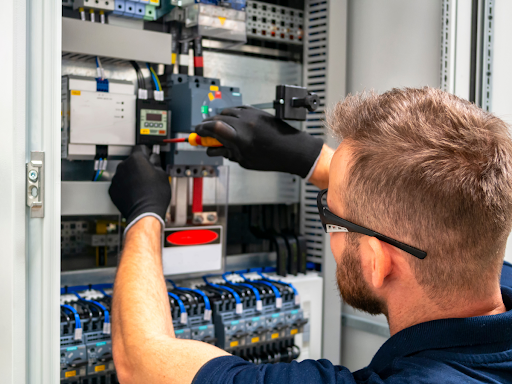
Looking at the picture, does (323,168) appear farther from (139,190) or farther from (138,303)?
(138,303)

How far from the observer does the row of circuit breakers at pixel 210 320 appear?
63.6 inches

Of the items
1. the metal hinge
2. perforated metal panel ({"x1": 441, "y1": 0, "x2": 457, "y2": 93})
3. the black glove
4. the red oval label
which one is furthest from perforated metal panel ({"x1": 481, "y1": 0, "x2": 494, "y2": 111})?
the metal hinge

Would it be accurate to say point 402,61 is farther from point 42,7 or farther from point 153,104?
point 42,7

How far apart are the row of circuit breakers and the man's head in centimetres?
95

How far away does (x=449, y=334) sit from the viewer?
0.91 metres

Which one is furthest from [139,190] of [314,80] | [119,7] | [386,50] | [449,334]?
[386,50]

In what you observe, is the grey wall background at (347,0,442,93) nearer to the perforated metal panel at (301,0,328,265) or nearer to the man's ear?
the perforated metal panel at (301,0,328,265)

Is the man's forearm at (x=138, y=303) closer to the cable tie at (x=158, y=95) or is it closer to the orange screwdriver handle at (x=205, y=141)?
the orange screwdriver handle at (x=205, y=141)

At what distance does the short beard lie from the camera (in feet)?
3.41

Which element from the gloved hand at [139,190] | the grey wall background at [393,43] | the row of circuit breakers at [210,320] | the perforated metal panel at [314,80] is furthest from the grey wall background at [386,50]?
the gloved hand at [139,190]

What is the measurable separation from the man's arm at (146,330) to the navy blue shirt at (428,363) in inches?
2.4

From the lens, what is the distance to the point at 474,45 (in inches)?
75.6

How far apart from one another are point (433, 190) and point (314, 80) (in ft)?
5.21

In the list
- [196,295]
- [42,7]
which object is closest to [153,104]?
[196,295]
